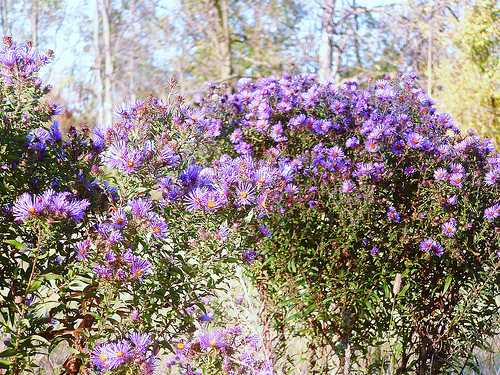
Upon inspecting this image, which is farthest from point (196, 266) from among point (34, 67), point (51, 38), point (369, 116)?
point (51, 38)

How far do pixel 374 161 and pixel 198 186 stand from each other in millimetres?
1290

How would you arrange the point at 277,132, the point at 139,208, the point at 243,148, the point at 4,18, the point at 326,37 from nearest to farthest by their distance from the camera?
the point at 139,208, the point at 277,132, the point at 243,148, the point at 326,37, the point at 4,18

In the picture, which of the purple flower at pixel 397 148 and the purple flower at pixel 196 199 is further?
the purple flower at pixel 397 148

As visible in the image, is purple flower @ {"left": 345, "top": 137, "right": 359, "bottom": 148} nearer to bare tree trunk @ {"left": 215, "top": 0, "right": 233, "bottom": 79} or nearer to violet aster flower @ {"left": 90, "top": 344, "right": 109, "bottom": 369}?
violet aster flower @ {"left": 90, "top": 344, "right": 109, "bottom": 369}

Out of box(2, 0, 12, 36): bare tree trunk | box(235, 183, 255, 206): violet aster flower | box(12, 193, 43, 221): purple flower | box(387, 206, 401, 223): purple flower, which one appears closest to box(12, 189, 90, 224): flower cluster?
box(12, 193, 43, 221): purple flower

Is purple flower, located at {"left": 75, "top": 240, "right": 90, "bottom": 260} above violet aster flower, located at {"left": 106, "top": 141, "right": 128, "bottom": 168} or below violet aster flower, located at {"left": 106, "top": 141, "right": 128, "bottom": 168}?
below

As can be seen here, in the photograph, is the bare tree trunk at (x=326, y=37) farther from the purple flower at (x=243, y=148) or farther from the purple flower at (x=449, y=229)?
the purple flower at (x=449, y=229)

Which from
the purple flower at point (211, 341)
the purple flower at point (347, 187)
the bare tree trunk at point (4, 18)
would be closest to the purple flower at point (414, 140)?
the purple flower at point (347, 187)

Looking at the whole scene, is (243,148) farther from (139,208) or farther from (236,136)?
(139,208)

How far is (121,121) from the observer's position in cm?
212

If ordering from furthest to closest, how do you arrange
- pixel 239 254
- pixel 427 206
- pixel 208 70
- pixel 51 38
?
pixel 51 38, pixel 208 70, pixel 427 206, pixel 239 254

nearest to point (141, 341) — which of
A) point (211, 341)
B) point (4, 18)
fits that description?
point (211, 341)

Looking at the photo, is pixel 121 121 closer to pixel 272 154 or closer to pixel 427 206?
pixel 272 154

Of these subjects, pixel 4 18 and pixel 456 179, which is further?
pixel 4 18
